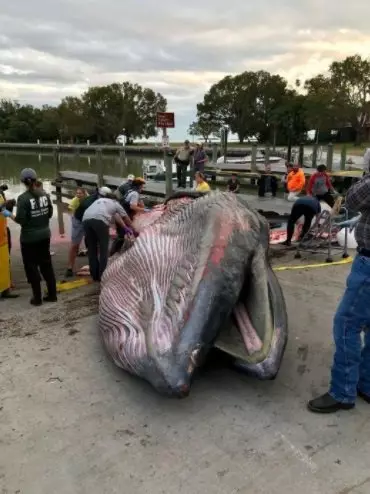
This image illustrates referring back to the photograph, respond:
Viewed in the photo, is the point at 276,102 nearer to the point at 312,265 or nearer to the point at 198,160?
the point at 198,160

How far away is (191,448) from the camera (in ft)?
11.9

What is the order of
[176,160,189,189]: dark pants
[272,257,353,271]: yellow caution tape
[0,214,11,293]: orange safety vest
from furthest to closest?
→ [176,160,189,189]: dark pants, [272,257,353,271]: yellow caution tape, [0,214,11,293]: orange safety vest

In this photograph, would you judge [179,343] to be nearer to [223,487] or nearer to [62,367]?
[223,487]

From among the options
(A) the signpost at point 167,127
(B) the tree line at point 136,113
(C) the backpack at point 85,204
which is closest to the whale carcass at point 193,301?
(C) the backpack at point 85,204

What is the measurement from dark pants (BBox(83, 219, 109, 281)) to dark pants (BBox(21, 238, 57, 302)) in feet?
3.61

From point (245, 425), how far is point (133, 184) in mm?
6869

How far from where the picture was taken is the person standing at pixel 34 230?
678cm

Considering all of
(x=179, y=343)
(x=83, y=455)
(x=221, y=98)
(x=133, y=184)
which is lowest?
(x=83, y=455)

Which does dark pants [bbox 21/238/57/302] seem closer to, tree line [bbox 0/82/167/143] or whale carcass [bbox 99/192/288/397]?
whale carcass [bbox 99/192/288/397]

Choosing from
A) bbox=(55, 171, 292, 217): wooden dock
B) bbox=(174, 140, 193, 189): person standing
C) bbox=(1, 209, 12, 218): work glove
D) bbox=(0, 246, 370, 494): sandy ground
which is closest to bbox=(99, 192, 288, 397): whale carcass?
bbox=(0, 246, 370, 494): sandy ground

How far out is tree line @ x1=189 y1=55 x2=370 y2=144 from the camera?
204ft

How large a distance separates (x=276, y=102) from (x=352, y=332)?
9807cm

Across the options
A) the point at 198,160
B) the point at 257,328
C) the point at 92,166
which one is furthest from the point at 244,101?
the point at 257,328

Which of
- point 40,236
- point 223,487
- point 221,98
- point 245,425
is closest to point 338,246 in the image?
point 40,236
